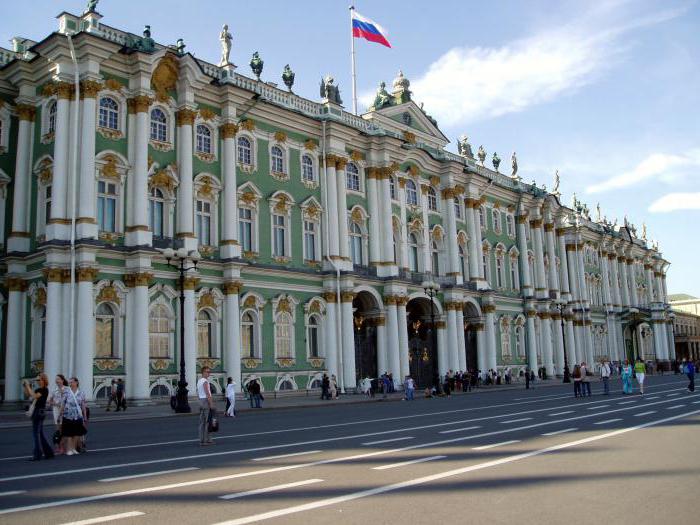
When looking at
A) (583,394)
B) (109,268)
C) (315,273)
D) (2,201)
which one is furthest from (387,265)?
(2,201)

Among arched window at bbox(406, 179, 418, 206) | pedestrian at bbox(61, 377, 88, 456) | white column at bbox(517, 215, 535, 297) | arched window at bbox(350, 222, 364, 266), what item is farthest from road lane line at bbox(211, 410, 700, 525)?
white column at bbox(517, 215, 535, 297)

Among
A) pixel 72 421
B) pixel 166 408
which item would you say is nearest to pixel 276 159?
pixel 166 408

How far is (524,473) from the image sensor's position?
36.5 ft

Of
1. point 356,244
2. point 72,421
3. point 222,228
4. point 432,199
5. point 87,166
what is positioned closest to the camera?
point 72,421

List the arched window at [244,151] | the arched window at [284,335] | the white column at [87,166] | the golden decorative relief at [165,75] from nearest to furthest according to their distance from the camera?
1. the white column at [87,166]
2. the golden decorative relief at [165,75]
3. the arched window at [244,151]
4. the arched window at [284,335]

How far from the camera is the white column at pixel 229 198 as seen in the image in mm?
37844

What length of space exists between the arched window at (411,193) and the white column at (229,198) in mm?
15992

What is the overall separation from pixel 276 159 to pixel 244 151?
2431 mm

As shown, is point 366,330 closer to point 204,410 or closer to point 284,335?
point 284,335

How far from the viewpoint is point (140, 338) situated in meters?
32.7

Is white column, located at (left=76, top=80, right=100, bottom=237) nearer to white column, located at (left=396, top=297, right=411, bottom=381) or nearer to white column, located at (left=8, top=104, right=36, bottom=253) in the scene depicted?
white column, located at (left=8, top=104, right=36, bottom=253)

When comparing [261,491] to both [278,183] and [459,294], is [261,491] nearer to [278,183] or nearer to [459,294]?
[278,183]

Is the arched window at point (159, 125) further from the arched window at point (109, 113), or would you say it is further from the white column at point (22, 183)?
the white column at point (22, 183)

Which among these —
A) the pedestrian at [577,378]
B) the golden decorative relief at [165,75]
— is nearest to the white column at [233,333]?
the golden decorative relief at [165,75]
